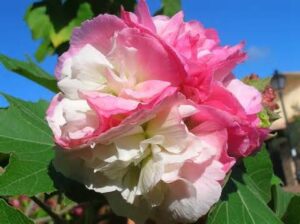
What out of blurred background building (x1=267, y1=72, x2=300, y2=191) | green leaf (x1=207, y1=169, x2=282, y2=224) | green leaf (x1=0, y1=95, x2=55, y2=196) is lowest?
blurred background building (x1=267, y1=72, x2=300, y2=191)

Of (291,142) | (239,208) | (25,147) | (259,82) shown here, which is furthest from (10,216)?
(291,142)

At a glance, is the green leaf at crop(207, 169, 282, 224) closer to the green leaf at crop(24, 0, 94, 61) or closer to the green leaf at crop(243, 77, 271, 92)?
the green leaf at crop(243, 77, 271, 92)

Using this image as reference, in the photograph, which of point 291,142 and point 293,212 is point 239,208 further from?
point 291,142

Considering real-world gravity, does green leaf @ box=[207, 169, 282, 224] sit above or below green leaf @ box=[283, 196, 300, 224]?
above

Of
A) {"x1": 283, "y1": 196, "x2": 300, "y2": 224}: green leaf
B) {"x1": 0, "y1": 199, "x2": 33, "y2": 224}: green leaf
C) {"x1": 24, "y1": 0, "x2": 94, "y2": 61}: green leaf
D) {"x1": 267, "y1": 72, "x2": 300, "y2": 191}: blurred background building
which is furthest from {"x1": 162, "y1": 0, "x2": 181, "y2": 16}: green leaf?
{"x1": 267, "y1": 72, "x2": 300, "y2": 191}: blurred background building

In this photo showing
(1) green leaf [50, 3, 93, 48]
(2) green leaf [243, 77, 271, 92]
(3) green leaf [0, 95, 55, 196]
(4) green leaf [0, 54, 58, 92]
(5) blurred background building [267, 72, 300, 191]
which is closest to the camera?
(3) green leaf [0, 95, 55, 196]
